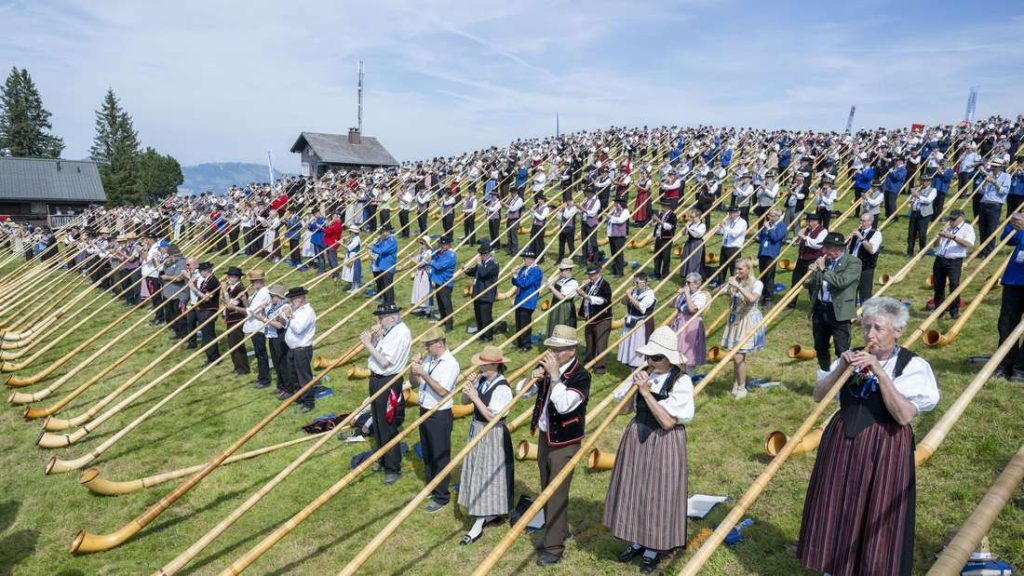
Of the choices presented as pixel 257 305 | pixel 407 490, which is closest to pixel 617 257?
pixel 257 305

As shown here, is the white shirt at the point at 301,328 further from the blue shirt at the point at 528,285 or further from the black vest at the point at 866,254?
the black vest at the point at 866,254

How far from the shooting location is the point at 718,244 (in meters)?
19.5

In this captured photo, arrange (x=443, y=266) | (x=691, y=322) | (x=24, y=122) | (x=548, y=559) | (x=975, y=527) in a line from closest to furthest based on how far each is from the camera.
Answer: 1. (x=975, y=527)
2. (x=548, y=559)
3. (x=691, y=322)
4. (x=443, y=266)
5. (x=24, y=122)

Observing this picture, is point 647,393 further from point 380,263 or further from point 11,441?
point 380,263

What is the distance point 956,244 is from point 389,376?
9.70 metres

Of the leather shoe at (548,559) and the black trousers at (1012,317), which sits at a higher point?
the black trousers at (1012,317)

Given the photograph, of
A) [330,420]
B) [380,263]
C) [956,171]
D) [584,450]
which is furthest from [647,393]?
[956,171]

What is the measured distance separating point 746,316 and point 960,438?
309 centimetres

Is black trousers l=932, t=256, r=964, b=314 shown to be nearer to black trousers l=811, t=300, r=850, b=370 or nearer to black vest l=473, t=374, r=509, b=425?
black trousers l=811, t=300, r=850, b=370

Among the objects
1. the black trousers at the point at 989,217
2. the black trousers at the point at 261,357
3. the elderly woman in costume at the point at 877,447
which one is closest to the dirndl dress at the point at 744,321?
the elderly woman in costume at the point at 877,447

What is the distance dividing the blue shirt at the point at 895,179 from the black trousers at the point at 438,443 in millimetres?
16923

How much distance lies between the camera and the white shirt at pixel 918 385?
4.33m

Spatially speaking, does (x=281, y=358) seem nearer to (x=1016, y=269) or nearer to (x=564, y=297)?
(x=564, y=297)

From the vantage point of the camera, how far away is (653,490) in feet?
17.9
